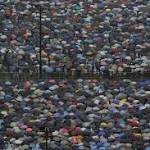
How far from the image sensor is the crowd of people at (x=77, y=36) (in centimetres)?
1133

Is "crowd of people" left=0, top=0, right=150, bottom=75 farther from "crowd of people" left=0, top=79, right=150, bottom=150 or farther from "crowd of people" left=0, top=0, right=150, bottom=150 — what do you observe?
"crowd of people" left=0, top=79, right=150, bottom=150

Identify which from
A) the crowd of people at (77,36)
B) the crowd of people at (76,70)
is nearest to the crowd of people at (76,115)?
the crowd of people at (76,70)

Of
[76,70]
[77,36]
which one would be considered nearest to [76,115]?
[76,70]

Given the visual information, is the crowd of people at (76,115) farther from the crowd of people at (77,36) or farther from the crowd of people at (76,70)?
the crowd of people at (77,36)

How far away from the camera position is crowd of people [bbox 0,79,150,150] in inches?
345

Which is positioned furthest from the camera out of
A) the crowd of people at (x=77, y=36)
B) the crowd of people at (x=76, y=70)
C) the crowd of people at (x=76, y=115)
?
the crowd of people at (x=77, y=36)

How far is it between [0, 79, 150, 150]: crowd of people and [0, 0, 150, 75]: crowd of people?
2.21 feet

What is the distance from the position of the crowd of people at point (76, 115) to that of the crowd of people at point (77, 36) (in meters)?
0.67

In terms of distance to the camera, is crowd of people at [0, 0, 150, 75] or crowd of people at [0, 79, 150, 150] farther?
crowd of people at [0, 0, 150, 75]

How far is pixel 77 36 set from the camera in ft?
41.3

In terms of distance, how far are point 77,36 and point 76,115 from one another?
3.44 metres

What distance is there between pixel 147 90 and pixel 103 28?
9.79ft

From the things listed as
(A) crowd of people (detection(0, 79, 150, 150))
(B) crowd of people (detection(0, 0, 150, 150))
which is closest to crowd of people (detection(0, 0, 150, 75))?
(B) crowd of people (detection(0, 0, 150, 150))

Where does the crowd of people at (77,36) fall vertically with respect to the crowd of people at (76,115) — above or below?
above
